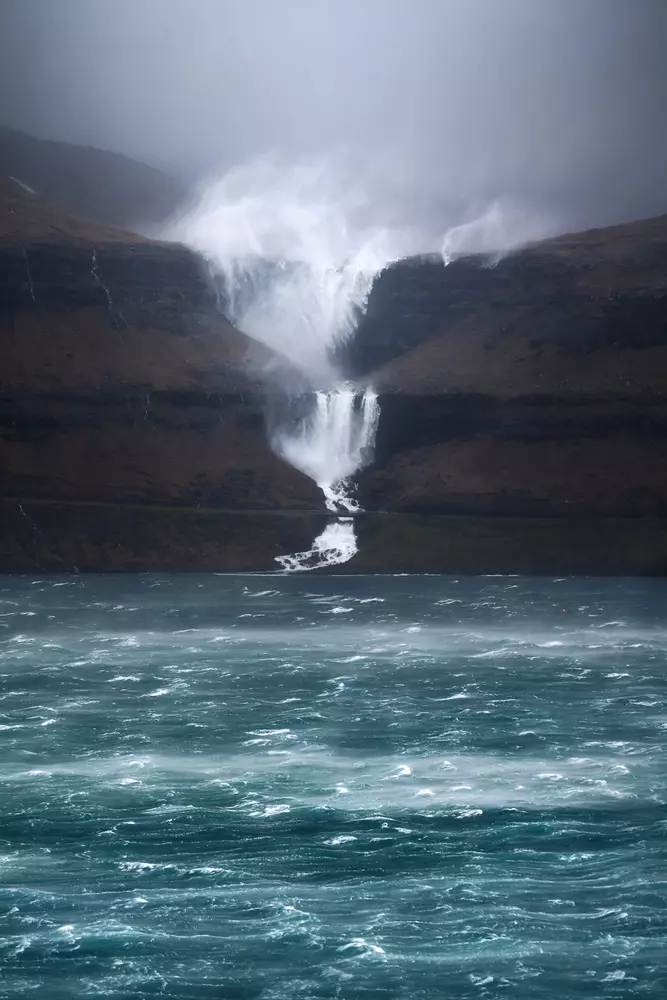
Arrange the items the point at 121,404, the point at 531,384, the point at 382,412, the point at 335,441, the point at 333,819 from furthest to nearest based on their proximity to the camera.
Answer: the point at 335,441
the point at 382,412
the point at 531,384
the point at 121,404
the point at 333,819

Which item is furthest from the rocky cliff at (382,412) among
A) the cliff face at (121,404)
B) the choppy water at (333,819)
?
the choppy water at (333,819)

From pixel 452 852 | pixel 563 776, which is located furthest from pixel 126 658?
pixel 452 852

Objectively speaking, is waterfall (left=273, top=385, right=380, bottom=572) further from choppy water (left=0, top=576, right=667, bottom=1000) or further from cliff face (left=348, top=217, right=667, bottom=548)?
choppy water (left=0, top=576, right=667, bottom=1000)

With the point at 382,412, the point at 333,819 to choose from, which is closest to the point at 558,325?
the point at 382,412

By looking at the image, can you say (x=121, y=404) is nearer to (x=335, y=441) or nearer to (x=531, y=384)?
(x=335, y=441)

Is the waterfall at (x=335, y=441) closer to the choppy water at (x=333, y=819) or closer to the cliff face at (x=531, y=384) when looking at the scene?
the cliff face at (x=531, y=384)
